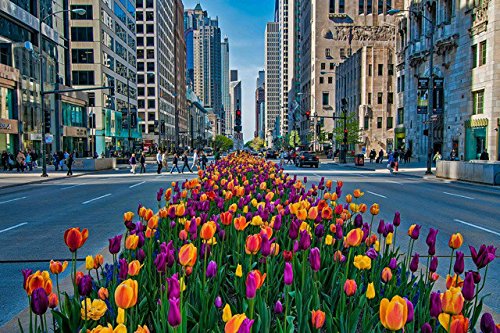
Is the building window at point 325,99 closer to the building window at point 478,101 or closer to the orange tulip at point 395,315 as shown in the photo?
the building window at point 478,101

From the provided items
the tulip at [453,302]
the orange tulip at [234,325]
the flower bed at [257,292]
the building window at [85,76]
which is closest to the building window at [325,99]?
the building window at [85,76]

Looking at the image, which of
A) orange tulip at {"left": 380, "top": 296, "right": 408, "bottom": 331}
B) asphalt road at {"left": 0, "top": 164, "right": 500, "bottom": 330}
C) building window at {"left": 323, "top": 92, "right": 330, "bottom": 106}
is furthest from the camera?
building window at {"left": 323, "top": 92, "right": 330, "bottom": 106}

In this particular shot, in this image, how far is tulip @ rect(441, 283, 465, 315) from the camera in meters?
2.35

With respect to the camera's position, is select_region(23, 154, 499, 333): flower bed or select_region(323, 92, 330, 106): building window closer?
select_region(23, 154, 499, 333): flower bed

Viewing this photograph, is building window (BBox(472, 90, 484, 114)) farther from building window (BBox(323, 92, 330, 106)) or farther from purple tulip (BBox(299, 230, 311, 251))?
building window (BBox(323, 92, 330, 106))

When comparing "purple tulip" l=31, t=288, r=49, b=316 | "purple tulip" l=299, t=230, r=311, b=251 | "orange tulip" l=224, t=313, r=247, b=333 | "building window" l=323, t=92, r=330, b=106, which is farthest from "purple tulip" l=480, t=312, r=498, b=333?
"building window" l=323, t=92, r=330, b=106

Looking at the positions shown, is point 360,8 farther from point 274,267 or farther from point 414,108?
point 274,267

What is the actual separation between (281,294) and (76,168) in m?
40.9

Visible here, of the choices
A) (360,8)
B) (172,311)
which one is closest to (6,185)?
(172,311)

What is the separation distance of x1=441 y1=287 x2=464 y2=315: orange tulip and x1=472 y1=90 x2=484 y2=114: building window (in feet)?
146

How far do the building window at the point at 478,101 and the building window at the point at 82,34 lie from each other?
54916mm

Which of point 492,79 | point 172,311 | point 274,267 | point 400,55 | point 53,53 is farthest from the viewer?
point 400,55

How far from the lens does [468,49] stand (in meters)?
43.7

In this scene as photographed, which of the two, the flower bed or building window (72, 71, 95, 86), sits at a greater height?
building window (72, 71, 95, 86)
